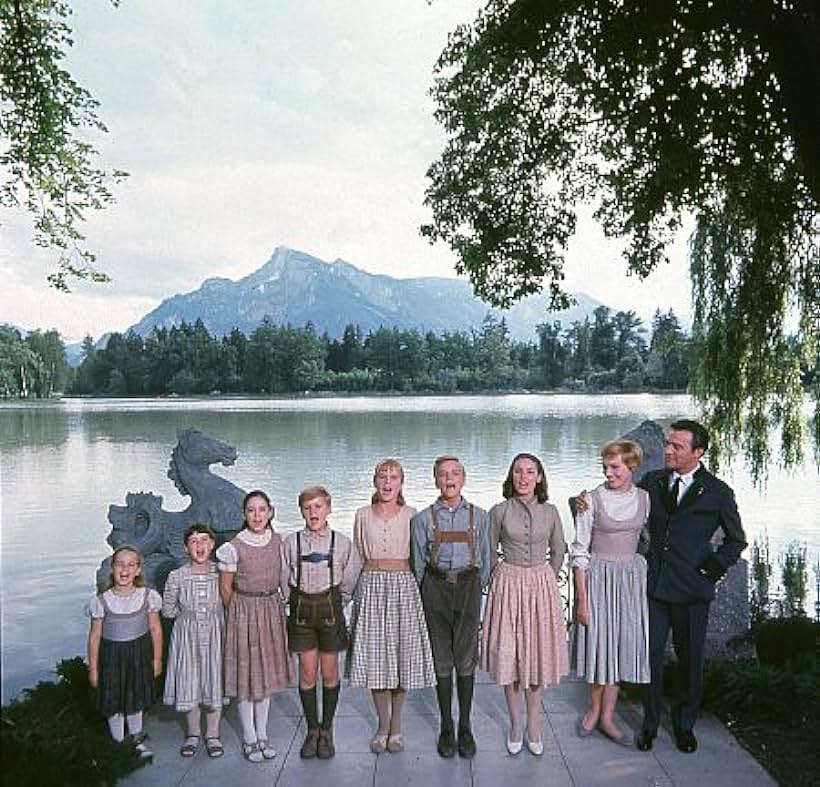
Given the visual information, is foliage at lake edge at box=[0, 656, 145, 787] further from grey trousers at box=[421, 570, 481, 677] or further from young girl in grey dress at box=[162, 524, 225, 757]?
grey trousers at box=[421, 570, 481, 677]

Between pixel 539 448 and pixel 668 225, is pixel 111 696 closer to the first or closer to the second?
pixel 668 225

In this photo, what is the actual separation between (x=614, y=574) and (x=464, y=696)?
0.95 m

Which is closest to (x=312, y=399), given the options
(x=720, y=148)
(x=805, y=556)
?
(x=805, y=556)

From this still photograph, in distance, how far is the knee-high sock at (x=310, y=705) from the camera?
4.27 m

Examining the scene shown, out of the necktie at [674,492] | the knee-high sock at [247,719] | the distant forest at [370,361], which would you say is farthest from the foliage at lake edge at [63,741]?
the distant forest at [370,361]

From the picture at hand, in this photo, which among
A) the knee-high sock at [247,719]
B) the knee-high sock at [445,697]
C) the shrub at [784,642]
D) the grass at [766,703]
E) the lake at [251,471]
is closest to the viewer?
the knee-high sock at [445,697]

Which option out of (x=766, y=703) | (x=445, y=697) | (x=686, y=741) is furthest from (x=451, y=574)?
(x=766, y=703)

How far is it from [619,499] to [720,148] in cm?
364

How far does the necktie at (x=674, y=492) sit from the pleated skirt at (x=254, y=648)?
202 cm

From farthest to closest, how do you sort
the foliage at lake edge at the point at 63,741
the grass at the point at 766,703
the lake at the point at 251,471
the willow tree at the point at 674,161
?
1. the lake at the point at 251,471
2. the willow tree at the point at 674,161
3. the grass at the point at 766,703
4. the foliage at lake edge at the point at 63,741

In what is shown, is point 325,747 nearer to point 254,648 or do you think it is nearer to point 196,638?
point 254,648

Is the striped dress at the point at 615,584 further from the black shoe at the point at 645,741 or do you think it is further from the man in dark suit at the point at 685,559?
the black shoe at the point at 645,741

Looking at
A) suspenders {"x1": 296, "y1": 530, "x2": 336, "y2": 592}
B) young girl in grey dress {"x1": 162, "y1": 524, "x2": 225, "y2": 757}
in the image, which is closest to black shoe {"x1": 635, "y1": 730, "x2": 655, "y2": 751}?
suspenders {"x1": 296, "y1": 530, "x2": 336, "y2": 592}

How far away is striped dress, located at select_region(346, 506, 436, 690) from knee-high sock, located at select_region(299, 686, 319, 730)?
0.69ft
